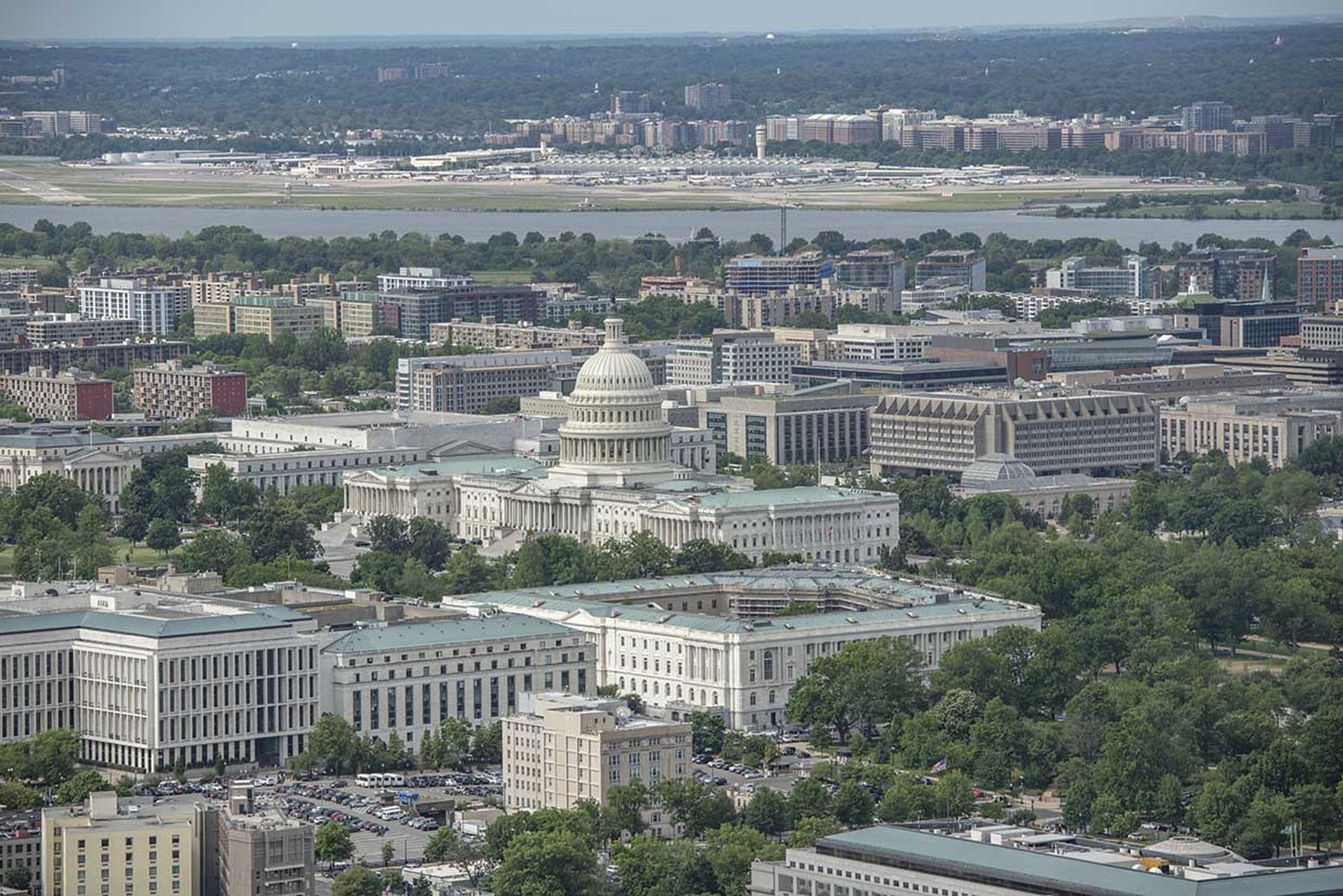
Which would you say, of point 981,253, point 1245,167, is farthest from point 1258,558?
point 1245,167

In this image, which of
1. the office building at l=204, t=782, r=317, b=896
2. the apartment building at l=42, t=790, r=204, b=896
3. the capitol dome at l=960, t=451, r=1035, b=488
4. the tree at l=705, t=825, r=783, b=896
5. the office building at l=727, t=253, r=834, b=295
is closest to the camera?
the office building at l=204, t=782, r=317, b=896

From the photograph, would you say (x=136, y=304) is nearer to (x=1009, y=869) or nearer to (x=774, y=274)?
(x=774, y=274)

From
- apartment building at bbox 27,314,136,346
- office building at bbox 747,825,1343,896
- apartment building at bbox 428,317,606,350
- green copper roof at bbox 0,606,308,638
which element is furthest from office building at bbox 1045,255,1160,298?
office building at bbox 747,825,1343,896

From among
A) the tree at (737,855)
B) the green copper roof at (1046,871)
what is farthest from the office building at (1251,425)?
the green copper roof at (1046,871)

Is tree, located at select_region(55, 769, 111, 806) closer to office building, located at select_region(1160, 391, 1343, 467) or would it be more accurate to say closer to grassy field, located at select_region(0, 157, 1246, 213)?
office building, located at select_region(1160, 391, 1343, 467)

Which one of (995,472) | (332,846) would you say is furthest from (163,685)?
(995,472)

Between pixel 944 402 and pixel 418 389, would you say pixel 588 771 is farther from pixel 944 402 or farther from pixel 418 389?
pixel 418 389

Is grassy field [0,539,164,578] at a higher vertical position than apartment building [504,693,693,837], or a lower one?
lower
